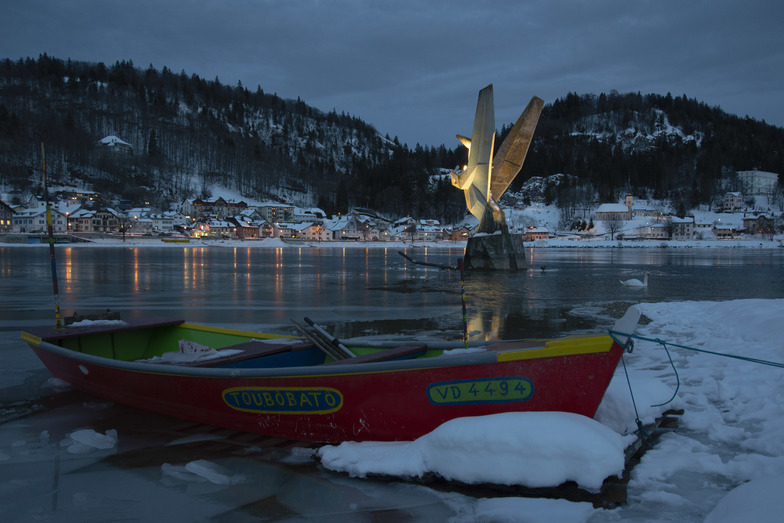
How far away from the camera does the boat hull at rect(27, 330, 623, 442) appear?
14.7ft

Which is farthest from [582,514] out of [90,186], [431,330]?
[90,186]

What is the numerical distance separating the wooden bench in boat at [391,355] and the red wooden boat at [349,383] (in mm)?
16

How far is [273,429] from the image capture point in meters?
5.64

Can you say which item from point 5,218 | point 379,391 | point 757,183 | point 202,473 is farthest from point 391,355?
point 757,183

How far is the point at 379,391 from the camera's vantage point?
16.2ft

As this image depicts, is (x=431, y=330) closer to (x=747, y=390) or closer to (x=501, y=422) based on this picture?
(x=747, y=390)

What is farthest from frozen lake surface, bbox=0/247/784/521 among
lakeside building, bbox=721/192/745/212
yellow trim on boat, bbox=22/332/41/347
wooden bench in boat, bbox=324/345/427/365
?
lakeside building, bbox=721/192/745/212

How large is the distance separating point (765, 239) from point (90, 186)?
587 ft

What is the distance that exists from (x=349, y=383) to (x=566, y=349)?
2117 millimetres

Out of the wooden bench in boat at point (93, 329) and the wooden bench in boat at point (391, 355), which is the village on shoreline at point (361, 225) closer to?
the wooden bench in boat at point (93, 329)

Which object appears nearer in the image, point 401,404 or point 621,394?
point 401,404

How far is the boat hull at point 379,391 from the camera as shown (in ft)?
14.7

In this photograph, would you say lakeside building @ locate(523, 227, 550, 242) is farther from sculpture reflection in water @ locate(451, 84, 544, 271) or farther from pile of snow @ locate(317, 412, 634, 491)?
pile of snow @ locate(317, 412, 634, 491)

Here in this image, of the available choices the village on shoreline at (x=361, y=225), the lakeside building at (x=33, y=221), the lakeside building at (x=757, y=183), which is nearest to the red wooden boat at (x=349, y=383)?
the village on shoreline at (x=361, y=225)
